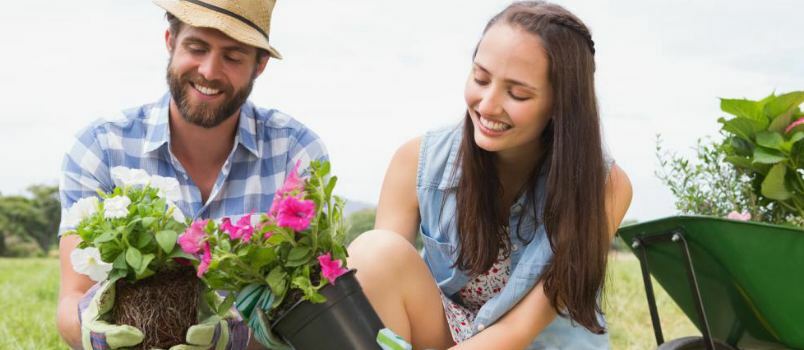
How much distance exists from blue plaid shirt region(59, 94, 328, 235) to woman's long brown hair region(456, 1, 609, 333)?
70 centimetres

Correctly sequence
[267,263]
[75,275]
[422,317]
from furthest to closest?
1. [75,275]
2. [422,317]
3. [267,263]

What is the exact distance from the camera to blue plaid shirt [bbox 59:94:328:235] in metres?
2.48

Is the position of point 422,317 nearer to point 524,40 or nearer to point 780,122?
point 524,40

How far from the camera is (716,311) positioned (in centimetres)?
281

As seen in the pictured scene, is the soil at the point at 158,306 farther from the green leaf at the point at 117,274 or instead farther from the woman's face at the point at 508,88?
the woman's face at the point at 508,88

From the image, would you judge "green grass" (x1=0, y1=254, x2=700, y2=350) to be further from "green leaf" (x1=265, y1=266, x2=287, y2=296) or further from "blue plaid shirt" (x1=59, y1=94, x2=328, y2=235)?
"green leaf" (x1=265, y1=266, x2=287, y2=296)

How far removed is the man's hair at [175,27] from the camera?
8.25 feet

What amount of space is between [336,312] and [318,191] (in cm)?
25

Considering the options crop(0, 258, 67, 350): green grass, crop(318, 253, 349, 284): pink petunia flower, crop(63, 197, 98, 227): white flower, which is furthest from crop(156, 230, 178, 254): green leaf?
crop(0, 258, 67, 350): green grass

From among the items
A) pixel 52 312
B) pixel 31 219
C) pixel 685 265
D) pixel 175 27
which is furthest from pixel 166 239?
pixel 31 219

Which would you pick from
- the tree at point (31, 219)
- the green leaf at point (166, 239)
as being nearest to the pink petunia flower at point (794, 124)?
the green leaf at point (166, 239)

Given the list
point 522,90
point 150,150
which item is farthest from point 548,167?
point 150,150

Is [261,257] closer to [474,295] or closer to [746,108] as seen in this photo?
[474,295]

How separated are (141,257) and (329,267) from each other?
0.40m
